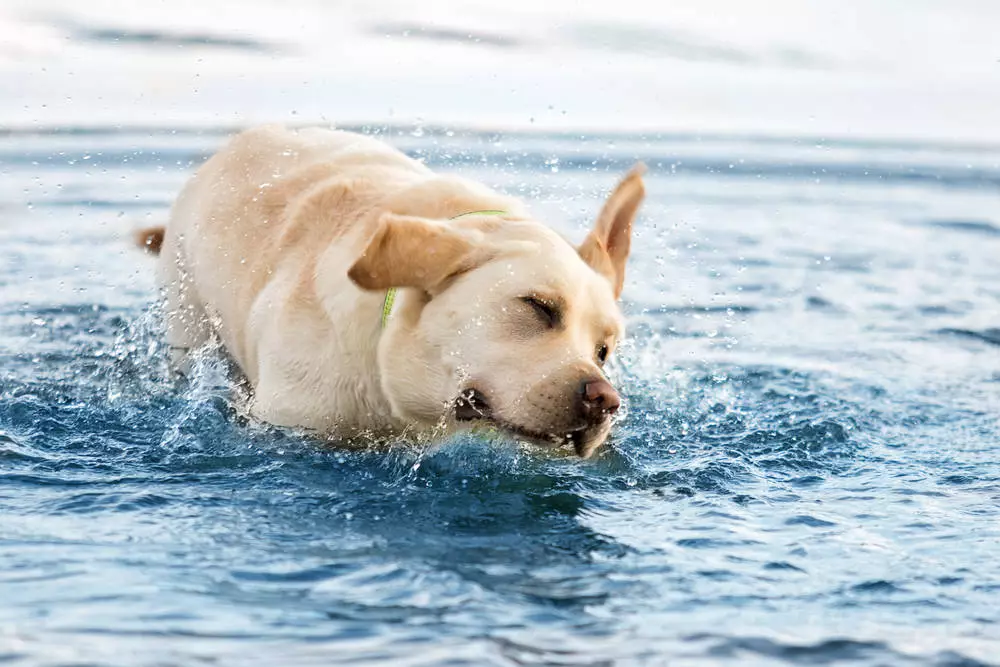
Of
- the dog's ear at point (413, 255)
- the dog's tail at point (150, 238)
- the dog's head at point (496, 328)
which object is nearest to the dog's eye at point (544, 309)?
the dog's head at point (496, 328)

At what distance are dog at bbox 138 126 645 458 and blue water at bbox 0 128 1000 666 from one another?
28 cm

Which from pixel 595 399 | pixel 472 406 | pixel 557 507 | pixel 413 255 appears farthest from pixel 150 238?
pixel 595 399

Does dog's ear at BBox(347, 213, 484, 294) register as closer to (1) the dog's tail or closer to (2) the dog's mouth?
(2) the dog's mouth

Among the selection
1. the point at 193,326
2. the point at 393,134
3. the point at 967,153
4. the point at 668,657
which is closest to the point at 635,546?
the point at 668,657

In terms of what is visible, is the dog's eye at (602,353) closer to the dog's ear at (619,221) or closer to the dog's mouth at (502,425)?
the dog's mouth at (502,425)

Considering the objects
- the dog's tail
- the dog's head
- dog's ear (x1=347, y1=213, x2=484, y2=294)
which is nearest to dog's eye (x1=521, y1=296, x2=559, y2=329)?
the dog's head

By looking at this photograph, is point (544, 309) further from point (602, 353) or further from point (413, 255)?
point (413, 255)

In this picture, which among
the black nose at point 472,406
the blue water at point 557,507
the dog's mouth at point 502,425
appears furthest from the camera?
the black nose at point 472,406

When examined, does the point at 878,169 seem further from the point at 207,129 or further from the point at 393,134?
the point at 207,129

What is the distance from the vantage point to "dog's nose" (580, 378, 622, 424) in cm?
420

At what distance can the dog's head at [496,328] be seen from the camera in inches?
168

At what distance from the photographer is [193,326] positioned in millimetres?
6355

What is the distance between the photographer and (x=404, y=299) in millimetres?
4598

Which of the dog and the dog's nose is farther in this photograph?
the dog
